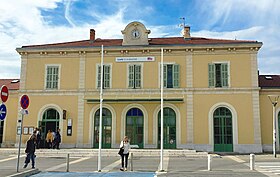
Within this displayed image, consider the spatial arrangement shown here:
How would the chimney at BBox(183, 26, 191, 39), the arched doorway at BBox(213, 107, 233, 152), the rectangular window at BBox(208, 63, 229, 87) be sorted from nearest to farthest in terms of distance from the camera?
the arched doorway at BBox(213, 107, 233, 152) < the rectangular window at BBox(208, 63, 229, 87) < the chimney at BBox(183, 26, 191, 39)

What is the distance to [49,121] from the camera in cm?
2677

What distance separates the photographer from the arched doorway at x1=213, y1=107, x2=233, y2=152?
A: 25031mm

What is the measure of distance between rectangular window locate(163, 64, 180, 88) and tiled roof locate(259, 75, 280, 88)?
22.2ft

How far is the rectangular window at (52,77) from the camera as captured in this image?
27.1 meters

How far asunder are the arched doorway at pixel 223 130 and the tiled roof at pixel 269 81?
3979 mm

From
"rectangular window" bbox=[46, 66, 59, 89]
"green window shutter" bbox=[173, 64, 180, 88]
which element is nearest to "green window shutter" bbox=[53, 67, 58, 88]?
"rectangular window" bbox=[46, 66, 59, 89]

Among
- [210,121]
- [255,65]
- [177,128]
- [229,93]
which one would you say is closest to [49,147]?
[177,128]

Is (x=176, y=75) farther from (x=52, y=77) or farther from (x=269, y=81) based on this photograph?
(x=52, y=77)

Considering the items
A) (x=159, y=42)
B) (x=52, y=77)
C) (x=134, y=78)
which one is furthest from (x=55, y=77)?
(x=159, y=42)

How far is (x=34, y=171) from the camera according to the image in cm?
1296

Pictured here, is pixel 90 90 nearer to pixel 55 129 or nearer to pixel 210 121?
pixel 55 129

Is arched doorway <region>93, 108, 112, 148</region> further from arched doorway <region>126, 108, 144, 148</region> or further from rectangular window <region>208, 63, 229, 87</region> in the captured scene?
rectangular window <region>208, 63, 229, 87</region>

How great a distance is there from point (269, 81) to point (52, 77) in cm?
1781

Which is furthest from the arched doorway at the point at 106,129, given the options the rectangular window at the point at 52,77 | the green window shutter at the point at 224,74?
the green window shutter at the point at 224,74
